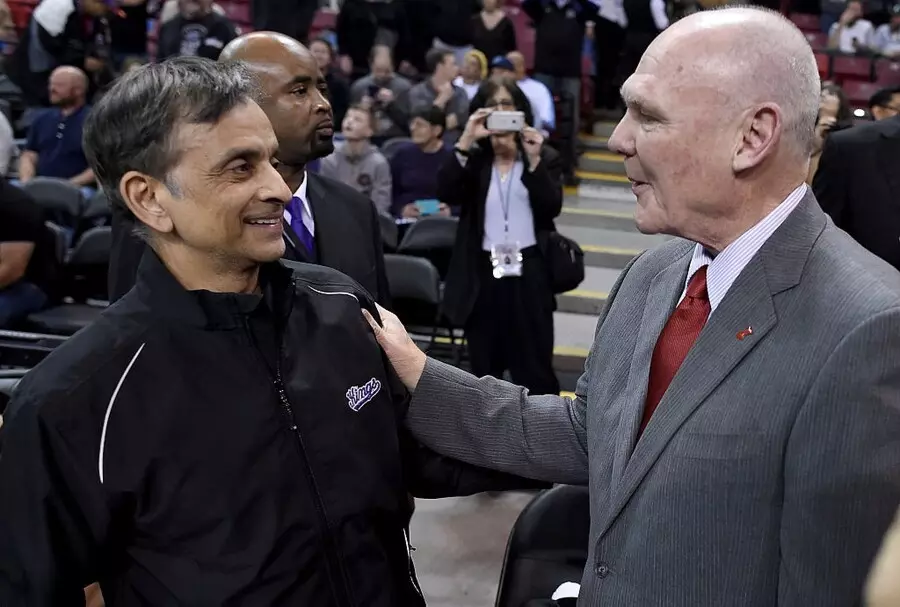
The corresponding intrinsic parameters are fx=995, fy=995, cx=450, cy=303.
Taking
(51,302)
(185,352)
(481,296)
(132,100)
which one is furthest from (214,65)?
(51,302)

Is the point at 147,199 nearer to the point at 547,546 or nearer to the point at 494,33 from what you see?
the point at 547,546

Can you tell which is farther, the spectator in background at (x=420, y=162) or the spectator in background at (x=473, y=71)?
the spectator in background at (x=473, y=71)

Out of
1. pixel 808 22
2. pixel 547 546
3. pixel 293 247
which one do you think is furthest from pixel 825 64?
pixel 547 546

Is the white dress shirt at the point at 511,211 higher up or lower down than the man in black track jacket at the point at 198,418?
lower down

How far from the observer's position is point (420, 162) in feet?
21.9

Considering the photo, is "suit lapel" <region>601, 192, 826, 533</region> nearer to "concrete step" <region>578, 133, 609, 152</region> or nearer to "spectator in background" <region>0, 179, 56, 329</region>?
"spectator in background" <region>0, 179, 56, 329</region>

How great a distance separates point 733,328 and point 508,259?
318cm

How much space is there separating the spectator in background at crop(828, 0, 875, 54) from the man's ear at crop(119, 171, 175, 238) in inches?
386

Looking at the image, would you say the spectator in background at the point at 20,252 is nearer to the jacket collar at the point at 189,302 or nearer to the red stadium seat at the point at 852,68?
the jacket collar at the point at 189,302

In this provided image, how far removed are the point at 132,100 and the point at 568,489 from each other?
1.27m

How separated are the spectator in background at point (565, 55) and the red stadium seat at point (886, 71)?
2.90 metres

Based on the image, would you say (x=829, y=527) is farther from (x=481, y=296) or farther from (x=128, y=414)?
(x=481, y=296)

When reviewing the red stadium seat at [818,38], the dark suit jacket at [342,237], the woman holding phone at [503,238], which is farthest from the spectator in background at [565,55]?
the dark suit jacket at [342,237]

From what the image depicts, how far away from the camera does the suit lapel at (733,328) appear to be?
1.33 m
